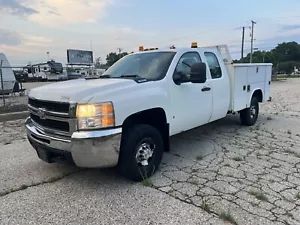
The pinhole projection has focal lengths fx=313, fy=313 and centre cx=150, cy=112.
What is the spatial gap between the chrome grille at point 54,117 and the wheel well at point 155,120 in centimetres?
86

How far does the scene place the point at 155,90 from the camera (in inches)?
178

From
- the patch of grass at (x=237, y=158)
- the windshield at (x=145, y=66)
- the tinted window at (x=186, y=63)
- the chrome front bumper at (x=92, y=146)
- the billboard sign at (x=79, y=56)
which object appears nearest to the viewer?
the chrome front bumper at (x=92, y=146)

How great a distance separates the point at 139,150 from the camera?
430 cm

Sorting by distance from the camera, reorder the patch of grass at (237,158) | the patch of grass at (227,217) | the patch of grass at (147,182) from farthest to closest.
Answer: the patch of grass at (237,158)
the patch of grass at (147,182)
the patch of grass at (227,217)

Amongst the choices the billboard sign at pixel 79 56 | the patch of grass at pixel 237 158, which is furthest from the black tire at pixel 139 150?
the billboard sign at pixel 79 56

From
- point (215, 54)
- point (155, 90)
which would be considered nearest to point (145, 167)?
point (155, 90)

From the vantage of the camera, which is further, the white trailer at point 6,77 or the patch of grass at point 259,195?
the white trailer at point 6,77

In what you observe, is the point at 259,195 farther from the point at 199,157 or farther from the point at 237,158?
the point at 199,157

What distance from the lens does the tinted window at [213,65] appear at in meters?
6.07

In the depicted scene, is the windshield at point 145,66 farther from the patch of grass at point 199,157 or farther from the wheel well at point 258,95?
the wheel well at point 258,95

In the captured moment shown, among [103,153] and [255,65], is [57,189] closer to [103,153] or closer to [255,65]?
[103,153]

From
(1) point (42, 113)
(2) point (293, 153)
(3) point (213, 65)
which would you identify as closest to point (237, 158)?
(2) point (293, 153)

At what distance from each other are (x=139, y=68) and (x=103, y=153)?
1.96 m

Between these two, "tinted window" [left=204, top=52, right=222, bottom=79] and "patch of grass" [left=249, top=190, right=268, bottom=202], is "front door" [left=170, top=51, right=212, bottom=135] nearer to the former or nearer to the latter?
"tinted window" [left=204, top=52, right=222, bottom=79]
